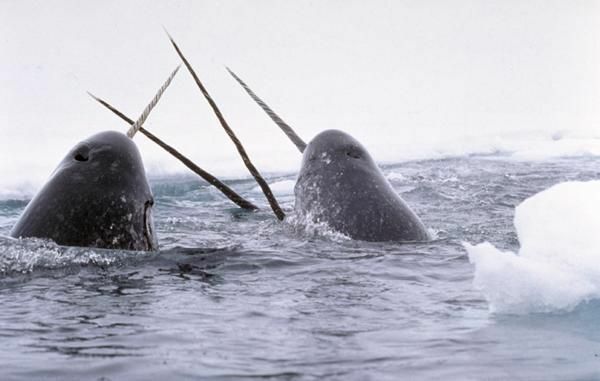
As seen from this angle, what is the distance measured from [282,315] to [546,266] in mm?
1166

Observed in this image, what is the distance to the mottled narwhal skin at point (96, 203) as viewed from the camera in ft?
16.1

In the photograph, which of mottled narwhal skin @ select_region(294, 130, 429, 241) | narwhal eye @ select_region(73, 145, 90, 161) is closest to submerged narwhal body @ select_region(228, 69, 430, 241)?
mottled narwhal skin @ select_region(294, 130, 429, 241)

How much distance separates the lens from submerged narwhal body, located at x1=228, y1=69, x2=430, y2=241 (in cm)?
560

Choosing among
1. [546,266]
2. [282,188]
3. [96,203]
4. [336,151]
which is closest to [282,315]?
[546,266]

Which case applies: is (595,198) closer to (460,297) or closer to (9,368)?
(460,297)

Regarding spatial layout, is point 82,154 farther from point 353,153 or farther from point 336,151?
point 353,153

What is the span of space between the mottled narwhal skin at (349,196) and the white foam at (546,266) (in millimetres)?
1316

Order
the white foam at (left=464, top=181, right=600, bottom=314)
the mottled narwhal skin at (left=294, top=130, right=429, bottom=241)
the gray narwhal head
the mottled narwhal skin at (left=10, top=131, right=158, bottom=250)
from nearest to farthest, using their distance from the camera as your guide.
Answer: the white foam at (left=464, top=181, right=600, bottom=314) → the mottled narwhal skin at (left=10, top=131, right=158, bottom=250) → the mottled narwhal skin at (left=294, top=130, right=429, bottom=241) → the gray narwhal head

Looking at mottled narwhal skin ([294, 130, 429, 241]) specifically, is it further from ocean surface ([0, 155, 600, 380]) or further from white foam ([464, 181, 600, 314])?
white foam ([464, 181, 600, 314])

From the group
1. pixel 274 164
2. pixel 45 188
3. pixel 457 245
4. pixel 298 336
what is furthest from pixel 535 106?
pixel 298 336

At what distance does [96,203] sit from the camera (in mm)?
4984

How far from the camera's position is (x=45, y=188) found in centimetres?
514

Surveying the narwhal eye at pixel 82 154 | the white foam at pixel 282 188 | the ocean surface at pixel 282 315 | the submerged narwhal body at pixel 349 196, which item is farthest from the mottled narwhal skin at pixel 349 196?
the white foam at pixel 282 188

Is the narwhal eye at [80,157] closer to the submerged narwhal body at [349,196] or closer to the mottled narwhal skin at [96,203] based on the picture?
the mottled narwhal skin at [96,203]
